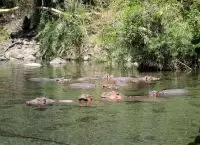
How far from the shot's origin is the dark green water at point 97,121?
39.7 feet

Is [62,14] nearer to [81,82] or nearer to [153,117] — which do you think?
[81,82]

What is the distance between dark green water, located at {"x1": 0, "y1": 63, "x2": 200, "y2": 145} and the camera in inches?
476

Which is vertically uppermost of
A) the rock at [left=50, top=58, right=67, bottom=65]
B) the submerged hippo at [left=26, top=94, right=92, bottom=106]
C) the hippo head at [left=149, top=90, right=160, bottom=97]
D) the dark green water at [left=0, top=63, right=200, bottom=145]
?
the rock at [left=50, top=58, right=67, bottom=65]

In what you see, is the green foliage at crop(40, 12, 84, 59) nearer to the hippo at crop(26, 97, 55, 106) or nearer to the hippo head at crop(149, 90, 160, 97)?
the hippo head at crop(149, 90, 160, 97)

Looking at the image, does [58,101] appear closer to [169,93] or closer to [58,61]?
[169,93]

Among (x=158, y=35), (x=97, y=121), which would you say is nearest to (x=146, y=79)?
(x=158, y=35)

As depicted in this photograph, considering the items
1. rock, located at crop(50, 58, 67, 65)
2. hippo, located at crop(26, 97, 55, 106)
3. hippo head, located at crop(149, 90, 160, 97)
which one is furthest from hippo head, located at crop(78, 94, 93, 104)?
rock, located at crop(50, 58, 67, 65)

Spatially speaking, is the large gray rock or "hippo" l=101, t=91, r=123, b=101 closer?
"hippo" l=101, t=91, r=123, b=101

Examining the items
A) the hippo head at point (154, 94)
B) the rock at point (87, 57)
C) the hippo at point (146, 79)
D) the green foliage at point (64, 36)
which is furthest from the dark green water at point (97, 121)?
the green foliage at point (64, 36)

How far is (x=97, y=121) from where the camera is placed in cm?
1391

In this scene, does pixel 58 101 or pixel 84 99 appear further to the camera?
pixel 58 101

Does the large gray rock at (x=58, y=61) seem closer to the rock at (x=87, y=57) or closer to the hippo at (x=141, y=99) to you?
the rock at (x=87, y=57)

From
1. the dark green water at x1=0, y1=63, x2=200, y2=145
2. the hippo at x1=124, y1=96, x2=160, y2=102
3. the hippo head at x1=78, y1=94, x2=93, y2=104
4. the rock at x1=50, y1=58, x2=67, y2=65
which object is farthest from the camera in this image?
the rock at x1=50, y1=58, x2=67, y2=65

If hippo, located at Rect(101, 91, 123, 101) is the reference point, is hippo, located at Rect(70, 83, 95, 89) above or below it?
above
